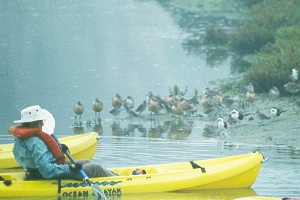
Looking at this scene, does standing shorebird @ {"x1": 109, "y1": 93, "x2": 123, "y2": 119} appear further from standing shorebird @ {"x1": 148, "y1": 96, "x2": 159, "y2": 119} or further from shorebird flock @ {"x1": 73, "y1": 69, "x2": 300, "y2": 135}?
standing shorebird @ {"x1": 148, "y1": 96, "x2": 159, "y2": 119}

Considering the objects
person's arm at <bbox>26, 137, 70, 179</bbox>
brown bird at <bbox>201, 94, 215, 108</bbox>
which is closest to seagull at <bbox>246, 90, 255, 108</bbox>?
brown bird at <bbox>201, 94, 215, 108</bbox>

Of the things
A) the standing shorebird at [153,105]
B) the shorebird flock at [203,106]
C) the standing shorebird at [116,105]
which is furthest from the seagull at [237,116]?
the standing shorebird at [116,105]

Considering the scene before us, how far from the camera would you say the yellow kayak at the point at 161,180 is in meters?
14.6

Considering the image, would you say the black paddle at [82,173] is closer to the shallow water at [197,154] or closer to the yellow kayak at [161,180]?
the yellow kayak at [161,180]

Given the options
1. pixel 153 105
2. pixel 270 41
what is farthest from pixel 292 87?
pixel 270 41

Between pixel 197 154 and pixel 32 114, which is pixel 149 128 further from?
pixel 32 114

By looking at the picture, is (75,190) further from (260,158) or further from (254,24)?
(254,24)

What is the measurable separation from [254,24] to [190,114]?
984 cm

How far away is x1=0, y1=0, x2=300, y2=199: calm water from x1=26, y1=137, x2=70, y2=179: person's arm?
1.38 meters

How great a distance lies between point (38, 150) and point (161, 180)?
6.24 feet

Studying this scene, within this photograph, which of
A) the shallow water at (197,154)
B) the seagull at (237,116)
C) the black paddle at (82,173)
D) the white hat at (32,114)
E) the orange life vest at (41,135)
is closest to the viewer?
the white hat at (32,114)

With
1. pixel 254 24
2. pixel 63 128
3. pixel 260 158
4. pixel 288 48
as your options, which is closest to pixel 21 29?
pixel 254 24

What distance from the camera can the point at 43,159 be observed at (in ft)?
46.5

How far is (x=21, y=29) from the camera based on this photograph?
133 feet
